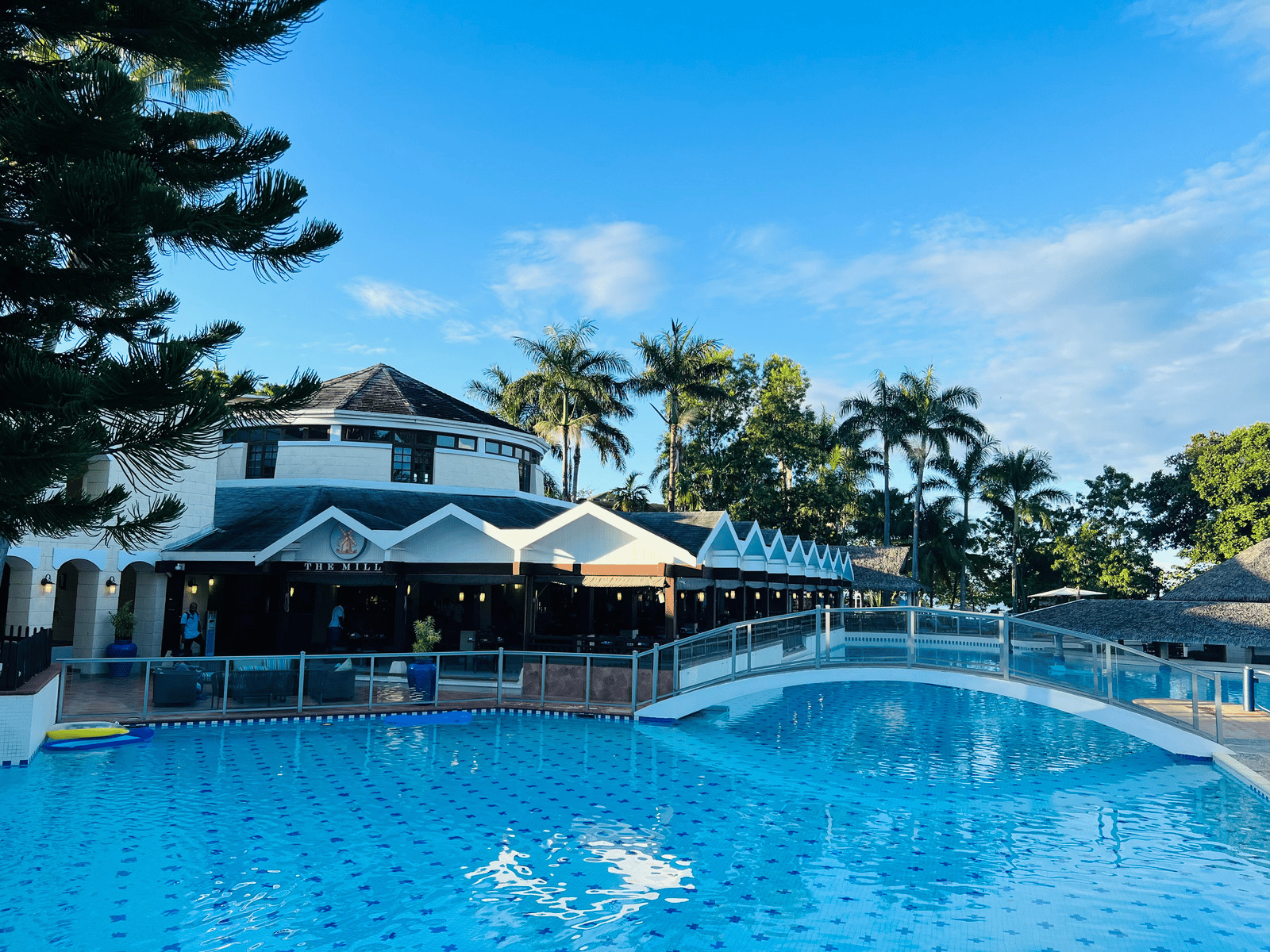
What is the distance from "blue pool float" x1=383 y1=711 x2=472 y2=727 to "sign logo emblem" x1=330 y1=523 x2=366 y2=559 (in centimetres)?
682

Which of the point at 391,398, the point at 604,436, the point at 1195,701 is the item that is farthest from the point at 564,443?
the point at 1195,701

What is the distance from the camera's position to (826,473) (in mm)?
53938

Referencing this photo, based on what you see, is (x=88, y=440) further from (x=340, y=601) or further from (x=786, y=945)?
(x=340, y=601)

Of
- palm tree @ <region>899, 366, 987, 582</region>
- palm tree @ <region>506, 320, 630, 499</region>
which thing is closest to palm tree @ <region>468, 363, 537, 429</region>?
palm tree @ <region>506, 320, 630, 499</region>

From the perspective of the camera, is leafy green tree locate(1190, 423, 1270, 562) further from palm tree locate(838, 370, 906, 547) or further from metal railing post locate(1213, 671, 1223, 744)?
metal railing post locate(1213, 671, 1223, 744)

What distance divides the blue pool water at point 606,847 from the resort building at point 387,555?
690 cm

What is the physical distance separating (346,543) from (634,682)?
976cm

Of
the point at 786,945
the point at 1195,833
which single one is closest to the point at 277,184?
the point at 786,945

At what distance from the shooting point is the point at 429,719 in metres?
18.8

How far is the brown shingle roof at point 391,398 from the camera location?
31.4 meters

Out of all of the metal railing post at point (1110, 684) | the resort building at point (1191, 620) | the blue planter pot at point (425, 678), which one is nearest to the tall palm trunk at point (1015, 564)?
the resort building at point (1191, 620)

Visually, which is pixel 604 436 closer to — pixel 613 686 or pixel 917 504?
pixel 917 504

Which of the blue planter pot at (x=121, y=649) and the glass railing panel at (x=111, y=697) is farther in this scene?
the blue planter pot at (x=121, y=649)

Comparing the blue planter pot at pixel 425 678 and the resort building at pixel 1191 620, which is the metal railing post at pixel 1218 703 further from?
the resort building at pixel 1191 620
